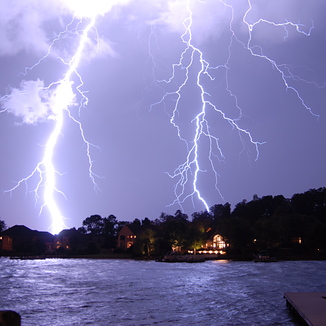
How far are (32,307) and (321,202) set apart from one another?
88.4 meters

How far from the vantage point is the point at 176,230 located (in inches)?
3312

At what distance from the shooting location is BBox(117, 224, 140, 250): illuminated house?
328 feet

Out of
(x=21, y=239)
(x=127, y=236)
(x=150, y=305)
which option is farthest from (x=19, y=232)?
(x=150, y=305)

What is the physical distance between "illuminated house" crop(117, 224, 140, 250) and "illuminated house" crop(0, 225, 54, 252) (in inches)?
867

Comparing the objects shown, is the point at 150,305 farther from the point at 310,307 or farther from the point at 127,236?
the point at 127,236

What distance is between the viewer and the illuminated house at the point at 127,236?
100m

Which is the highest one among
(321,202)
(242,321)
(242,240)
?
(321,202)

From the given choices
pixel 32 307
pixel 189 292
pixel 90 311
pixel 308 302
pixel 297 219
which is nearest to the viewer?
pixel 308 302

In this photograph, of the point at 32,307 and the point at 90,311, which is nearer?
the point at 90,311

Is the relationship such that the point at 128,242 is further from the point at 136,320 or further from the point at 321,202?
the point at 136,320

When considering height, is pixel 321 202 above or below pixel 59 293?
above

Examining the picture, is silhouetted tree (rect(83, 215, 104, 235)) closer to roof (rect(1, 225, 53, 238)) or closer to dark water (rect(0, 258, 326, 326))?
roof (rect(1, 225, 53, 238))

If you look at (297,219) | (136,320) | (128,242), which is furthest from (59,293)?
(128,242)

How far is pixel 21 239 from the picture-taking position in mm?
119750
